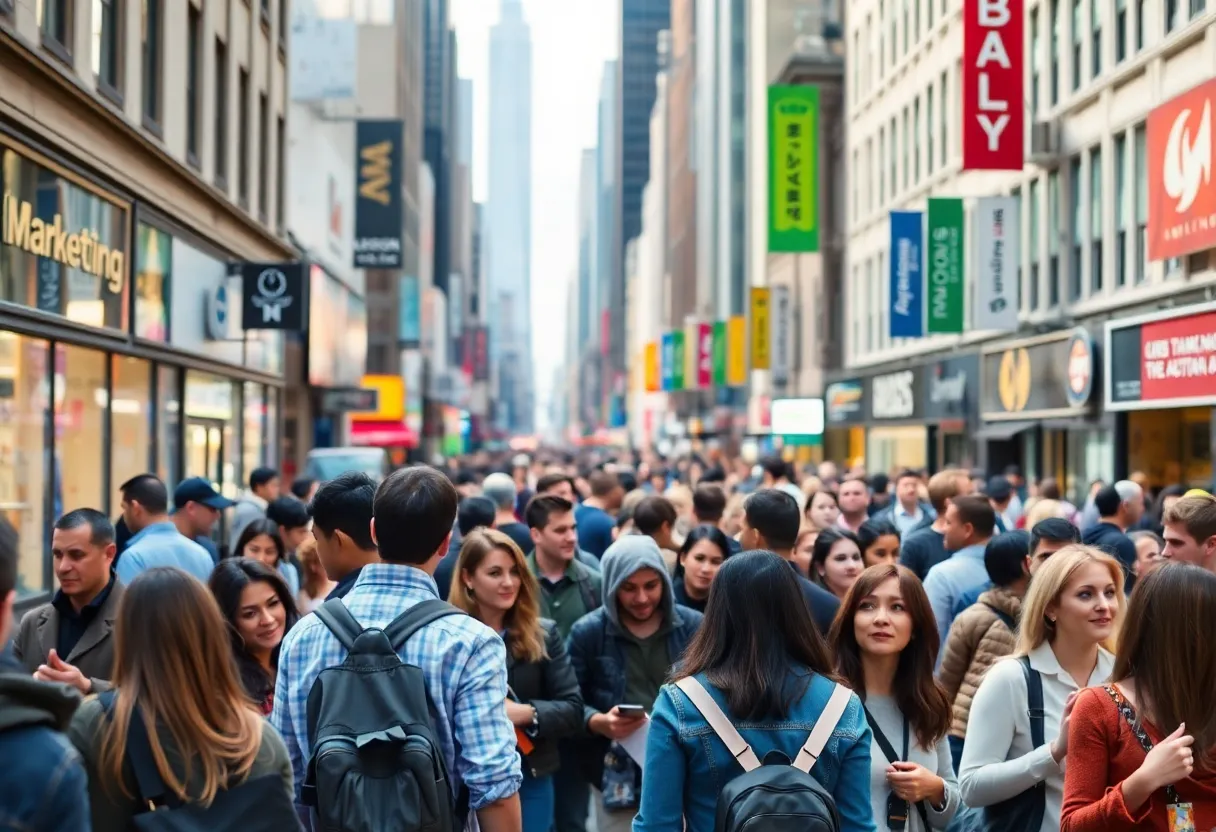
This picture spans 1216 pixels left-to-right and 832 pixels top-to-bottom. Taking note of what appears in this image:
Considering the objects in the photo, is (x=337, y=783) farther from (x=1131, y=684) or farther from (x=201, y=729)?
(x=1131, y=684)

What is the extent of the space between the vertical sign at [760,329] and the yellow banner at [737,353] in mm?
3390

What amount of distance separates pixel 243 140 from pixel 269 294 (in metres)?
3.64

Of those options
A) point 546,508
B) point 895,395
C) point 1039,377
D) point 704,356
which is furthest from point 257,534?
point 704,356

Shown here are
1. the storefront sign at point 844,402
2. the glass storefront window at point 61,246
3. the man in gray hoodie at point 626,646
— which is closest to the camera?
the man in gray hoodie at point 626,646

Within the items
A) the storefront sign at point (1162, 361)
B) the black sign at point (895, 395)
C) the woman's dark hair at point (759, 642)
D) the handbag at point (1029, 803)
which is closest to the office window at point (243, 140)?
the storefront sign at point (1162, 361)

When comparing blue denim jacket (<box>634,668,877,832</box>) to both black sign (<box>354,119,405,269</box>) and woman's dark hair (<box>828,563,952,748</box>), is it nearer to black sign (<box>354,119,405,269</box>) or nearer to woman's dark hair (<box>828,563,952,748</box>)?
woman's dark hair (<box>828,563,952,748</box>)

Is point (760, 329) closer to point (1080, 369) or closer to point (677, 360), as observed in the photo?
point (677, 360)

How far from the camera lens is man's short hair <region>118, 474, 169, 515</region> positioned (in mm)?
9086

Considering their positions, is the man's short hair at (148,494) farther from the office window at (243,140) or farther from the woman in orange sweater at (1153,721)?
the office window at (243,140)

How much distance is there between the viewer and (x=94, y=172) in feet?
54.8

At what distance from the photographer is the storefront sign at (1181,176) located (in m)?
19.1

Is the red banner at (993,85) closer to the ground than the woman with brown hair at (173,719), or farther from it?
farther from it

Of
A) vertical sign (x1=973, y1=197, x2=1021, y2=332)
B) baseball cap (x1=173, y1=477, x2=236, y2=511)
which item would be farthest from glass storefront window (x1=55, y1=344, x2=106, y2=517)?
vertical sign (x1=973, y1=197, x2=1021, y2=332)

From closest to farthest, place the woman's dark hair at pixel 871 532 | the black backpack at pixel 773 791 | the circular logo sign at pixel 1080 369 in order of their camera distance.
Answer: the black backpack at pixel 773 791, the woman's dark hair at pixel 871 532, the circular logo sign at pixel 1080 369
